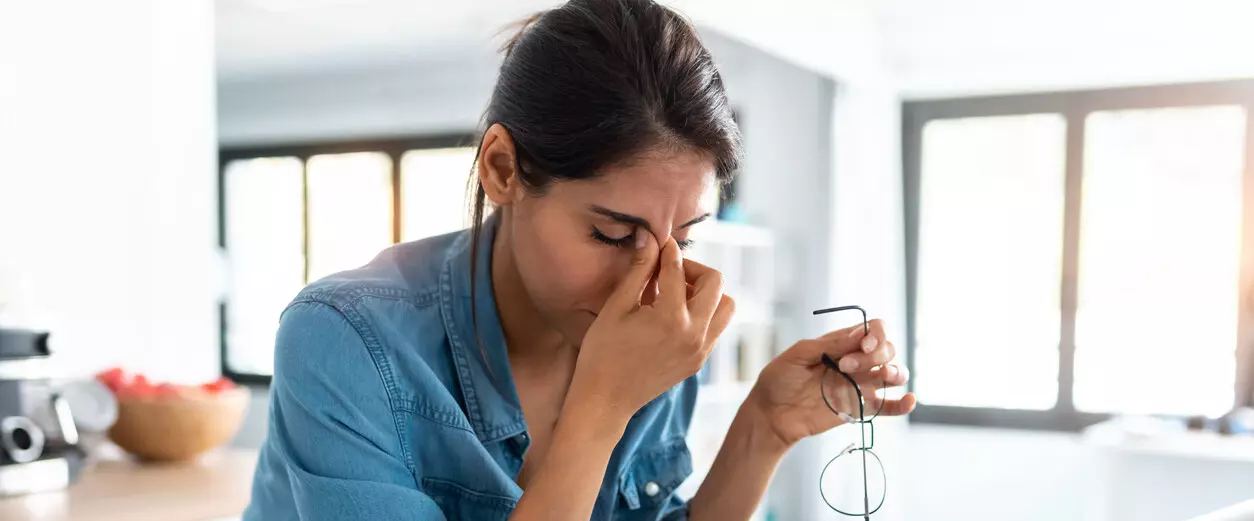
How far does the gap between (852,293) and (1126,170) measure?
110cm

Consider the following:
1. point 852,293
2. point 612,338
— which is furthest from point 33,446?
point 852,293

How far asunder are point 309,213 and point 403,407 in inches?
175

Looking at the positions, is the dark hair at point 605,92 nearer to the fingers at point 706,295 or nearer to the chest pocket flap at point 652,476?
the fingers at point 706,295

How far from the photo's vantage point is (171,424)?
52.7 inches

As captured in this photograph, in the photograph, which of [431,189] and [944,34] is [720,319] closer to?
[944,34]

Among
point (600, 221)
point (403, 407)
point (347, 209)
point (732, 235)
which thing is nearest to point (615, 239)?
point (600, 221)

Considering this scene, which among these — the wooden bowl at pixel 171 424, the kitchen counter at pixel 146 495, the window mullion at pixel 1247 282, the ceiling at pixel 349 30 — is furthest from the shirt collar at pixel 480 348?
the window mullion at pixel 1247 282

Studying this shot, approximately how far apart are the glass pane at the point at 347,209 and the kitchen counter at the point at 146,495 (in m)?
3.53

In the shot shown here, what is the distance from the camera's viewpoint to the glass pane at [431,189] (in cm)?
468

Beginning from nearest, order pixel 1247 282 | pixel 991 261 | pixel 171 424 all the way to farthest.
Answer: pixel 171 424
pixel 1247 282
pixel 991 261

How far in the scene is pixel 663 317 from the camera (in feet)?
2.87

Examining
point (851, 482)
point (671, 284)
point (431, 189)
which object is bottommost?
point (851, 482)

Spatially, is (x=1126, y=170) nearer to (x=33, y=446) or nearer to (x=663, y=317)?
(x=663, y=317)

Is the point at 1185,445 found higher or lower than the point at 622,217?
lower
